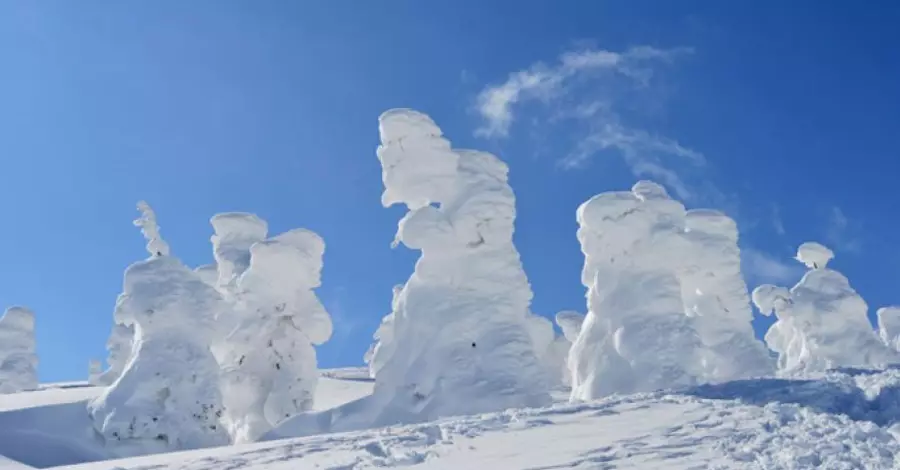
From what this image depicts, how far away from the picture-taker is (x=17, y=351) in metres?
52.6

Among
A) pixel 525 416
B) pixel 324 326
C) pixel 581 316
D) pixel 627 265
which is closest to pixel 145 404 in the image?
pixel 324 326

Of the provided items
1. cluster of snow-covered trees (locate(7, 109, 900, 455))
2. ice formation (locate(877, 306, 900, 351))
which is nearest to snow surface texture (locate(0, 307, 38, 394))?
cluster of snow-covered trees (locate(7, 109, 900, 455))

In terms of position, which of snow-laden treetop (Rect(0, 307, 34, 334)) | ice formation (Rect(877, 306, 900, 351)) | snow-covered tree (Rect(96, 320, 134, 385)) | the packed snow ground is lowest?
the packed snow ground

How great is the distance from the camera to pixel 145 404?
93.7 feet

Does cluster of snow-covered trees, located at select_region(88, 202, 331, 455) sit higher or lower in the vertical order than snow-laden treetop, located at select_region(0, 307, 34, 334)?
lower

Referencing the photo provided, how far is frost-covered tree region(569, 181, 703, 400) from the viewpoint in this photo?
82.3 feet

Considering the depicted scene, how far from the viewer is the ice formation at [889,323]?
171 feet

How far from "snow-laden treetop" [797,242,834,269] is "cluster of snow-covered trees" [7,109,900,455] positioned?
0.07 meters

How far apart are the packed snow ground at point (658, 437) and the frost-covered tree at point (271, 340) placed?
18.7 metres

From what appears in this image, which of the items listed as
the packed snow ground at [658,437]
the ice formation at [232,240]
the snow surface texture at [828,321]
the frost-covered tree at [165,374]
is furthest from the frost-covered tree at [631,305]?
the ice formation at [232,240]

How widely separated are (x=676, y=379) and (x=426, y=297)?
24.4 ft

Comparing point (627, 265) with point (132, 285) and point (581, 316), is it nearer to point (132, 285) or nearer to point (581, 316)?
point (132, 285)

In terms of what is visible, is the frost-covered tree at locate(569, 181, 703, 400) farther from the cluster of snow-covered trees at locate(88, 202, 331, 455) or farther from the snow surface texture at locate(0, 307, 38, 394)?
the snow surface texture at locate(0, 307, 38, 394)

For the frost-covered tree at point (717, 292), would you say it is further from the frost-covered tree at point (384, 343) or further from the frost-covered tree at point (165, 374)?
the frost-covered tree at point (165, 374)
